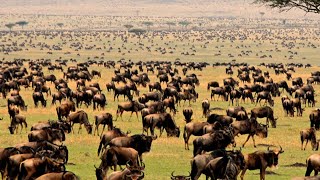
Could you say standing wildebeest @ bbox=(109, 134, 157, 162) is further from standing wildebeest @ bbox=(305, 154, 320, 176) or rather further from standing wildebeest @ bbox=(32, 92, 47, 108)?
standing wildebeest @ bbox=(32, 92, 47, 108)

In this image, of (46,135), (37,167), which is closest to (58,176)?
(37,167)

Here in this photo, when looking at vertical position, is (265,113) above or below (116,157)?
below

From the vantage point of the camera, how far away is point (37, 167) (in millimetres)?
16406

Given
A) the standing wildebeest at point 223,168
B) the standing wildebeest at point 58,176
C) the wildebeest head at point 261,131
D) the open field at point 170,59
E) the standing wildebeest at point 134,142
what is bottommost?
the open field at point 170,59

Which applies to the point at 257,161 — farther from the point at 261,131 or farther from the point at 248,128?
the point at 261,131

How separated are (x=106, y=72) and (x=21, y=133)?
4028 centimetres

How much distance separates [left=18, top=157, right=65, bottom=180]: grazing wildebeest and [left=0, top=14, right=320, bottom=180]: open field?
3.77m

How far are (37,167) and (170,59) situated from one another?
3275 inches

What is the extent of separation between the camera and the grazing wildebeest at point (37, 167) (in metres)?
16.4

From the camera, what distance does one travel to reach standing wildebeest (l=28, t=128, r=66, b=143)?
22938 mm

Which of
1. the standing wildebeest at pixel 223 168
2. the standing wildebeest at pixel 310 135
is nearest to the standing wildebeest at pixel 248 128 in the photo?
the standing wildebeest at pixel 310 135

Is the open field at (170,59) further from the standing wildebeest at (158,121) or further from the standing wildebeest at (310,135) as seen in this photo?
the standing wildebeest at (158,121)

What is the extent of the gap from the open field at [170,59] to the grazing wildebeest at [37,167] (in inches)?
148

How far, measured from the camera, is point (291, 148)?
26.7 meters
